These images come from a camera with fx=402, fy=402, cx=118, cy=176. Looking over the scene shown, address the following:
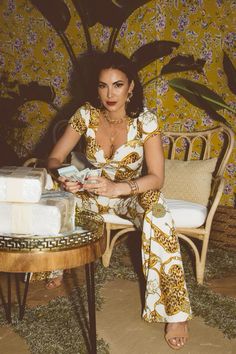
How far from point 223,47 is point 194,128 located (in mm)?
623

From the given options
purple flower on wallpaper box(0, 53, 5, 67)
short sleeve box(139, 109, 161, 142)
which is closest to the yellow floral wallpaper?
purple flower on wallpaper box(0, 53, 5, 67)

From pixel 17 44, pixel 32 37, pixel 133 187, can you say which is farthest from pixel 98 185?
pixel 17 44

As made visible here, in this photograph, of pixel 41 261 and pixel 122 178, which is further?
pixel 122 178

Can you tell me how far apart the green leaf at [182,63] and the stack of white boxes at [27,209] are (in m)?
1.76

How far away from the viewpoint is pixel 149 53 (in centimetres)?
277

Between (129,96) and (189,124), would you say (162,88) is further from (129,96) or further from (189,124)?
(129,96)

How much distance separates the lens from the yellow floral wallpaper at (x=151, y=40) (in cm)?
295

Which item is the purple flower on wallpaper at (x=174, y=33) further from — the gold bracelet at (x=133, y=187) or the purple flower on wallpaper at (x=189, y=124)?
the gold bracelet at (x=133, y=187)

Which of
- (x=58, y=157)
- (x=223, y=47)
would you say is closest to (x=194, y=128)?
(x=223, y=47)

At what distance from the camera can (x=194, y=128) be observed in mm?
3096

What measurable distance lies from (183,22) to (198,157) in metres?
1.02

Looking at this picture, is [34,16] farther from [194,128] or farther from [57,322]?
[57,322]

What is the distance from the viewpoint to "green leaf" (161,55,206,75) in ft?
9.12

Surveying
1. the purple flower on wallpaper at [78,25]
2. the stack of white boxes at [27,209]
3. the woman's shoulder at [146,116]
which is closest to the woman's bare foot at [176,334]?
the stack of white boxes at [27,209]
